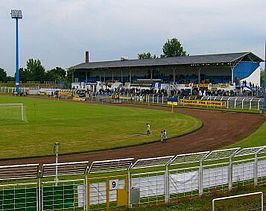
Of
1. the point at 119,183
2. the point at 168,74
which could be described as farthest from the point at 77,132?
the point at 168,74

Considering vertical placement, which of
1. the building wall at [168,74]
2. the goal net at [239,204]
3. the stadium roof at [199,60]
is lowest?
the goal net at [239,204]

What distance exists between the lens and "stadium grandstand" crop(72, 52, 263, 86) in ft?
296

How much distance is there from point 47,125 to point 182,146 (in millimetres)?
14762

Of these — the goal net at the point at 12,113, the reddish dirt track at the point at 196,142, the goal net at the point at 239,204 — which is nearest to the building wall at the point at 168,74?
the reddish dirt track at the point at 196,142

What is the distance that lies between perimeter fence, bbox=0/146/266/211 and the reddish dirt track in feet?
33.2

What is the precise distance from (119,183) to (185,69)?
91.2 meters

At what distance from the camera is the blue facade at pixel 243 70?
90000 mm

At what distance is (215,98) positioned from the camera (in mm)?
71750

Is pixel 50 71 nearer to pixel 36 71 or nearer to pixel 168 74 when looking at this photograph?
pixel 36 71

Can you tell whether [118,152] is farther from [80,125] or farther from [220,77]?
[220,77]

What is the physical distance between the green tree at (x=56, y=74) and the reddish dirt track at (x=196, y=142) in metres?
118

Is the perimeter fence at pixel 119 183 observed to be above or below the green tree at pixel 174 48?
below

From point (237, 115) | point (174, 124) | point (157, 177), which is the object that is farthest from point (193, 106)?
point (157, 177)

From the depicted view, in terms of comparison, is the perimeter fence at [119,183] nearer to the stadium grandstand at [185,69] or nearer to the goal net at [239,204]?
the goal net at [239,204]
